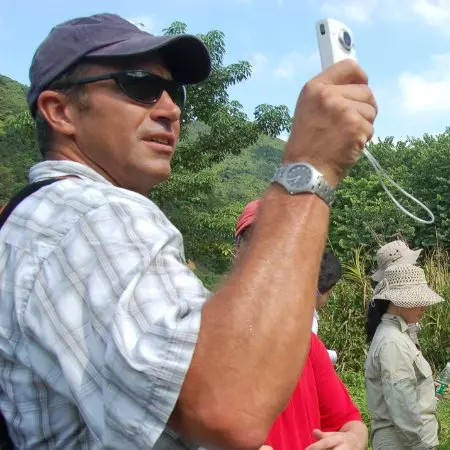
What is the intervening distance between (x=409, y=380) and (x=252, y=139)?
880 centimetres

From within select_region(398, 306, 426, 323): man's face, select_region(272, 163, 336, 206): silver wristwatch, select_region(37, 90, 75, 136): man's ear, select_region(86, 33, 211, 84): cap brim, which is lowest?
select_region(398, 306, 426, 323): man's face

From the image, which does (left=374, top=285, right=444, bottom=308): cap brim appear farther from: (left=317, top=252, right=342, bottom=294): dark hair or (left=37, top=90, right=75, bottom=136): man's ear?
(left=37, top=90, right=75, bottom=136): man's ear

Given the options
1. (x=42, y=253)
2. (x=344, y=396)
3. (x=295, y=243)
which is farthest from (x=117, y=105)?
(x=344, y=396)

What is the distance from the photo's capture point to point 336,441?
2049 mm

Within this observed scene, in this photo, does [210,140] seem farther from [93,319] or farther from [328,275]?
[93,319]

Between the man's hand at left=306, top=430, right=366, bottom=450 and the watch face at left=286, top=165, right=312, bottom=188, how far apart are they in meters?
1.16

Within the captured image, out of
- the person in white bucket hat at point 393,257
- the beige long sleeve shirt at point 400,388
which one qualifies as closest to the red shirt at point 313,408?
the beige long sleeve shirt at point 400,388

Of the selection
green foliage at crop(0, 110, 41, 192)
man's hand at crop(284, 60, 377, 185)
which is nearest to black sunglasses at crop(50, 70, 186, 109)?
man's hand at crop(284, 60, 377, 185)

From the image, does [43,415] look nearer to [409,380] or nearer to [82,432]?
[82,432]

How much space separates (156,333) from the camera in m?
0.93

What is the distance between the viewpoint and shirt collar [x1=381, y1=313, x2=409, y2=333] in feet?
13.5

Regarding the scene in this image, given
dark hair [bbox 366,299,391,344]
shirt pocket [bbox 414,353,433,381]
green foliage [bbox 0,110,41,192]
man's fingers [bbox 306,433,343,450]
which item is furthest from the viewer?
green foliage [bbox 0,110,41,192]

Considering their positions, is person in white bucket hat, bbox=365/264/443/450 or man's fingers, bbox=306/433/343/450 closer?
man's fingers, bbox=306/433/343/450

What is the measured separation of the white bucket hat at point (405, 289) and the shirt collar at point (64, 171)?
127 inches
